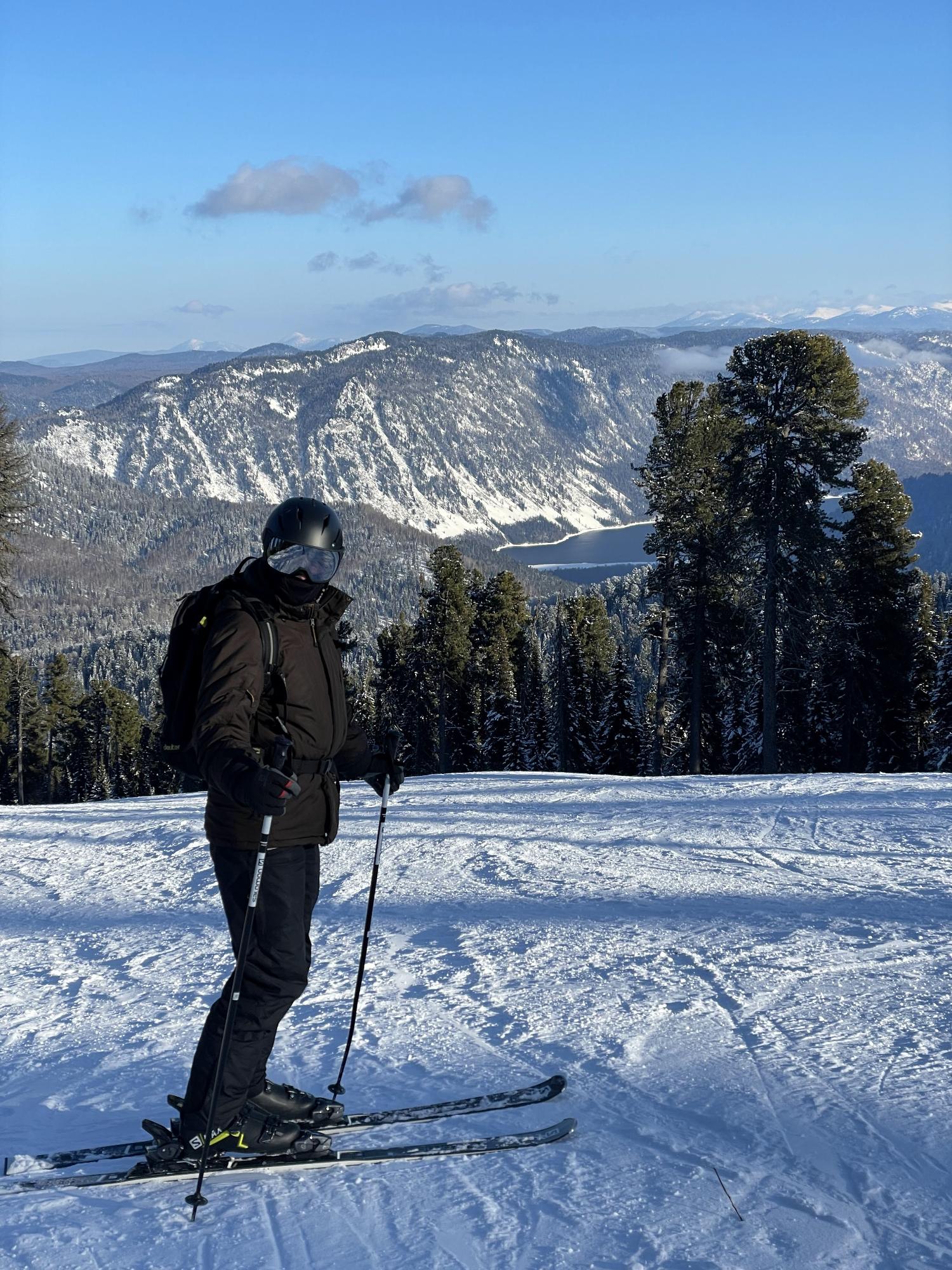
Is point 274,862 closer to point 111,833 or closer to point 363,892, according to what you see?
point 363,892

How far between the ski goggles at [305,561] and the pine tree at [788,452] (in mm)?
19084

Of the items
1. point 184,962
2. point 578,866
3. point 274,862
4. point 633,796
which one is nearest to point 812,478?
point 633,796

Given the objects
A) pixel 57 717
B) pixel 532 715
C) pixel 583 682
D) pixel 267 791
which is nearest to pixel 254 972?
pixel 267 791

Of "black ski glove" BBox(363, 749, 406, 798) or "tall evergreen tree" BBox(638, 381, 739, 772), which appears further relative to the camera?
"tall evergreen tree" BBox(638, 381, 739, 772)

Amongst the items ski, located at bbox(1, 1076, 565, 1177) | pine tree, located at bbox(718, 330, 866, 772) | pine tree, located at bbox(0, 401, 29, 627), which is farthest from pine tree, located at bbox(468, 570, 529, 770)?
ski, located at bbox(1, 1076, 565, 1177)

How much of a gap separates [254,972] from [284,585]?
1414mm

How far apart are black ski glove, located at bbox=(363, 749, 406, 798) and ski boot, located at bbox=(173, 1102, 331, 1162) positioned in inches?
52.6

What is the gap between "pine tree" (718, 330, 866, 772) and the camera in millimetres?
21234

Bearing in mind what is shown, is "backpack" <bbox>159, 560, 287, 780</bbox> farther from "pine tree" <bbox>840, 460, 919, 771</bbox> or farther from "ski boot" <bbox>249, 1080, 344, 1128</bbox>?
"pine tree" <bbox>840, 460, 919, 771</bbox>

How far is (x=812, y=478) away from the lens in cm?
2139

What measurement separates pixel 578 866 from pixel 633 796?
3729 mm

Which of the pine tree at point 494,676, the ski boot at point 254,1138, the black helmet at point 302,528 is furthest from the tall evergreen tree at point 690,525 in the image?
the black helmet at point 302,528

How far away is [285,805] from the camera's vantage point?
3.36 meters

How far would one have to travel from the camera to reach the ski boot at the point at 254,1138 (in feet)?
11.9
